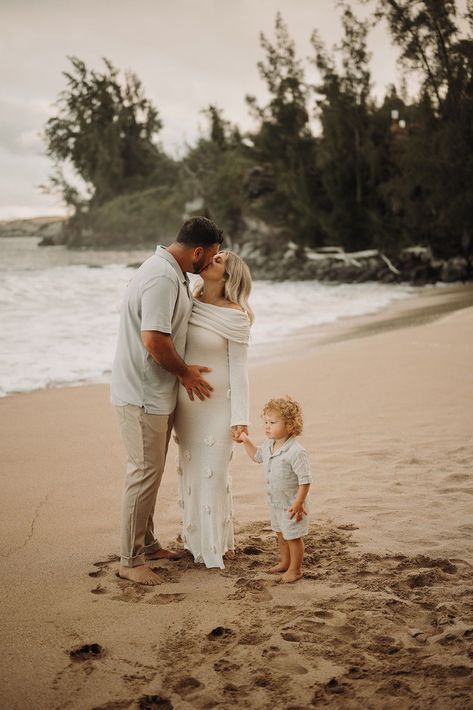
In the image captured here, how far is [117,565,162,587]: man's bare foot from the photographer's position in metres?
3.78

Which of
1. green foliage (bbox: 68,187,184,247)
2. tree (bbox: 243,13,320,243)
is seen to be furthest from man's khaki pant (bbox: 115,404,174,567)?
green foliage (bbox: 68,187,184,247)

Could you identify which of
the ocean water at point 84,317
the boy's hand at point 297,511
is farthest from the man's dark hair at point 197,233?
the ocean water at point 84,317

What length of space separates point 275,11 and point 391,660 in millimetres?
37872

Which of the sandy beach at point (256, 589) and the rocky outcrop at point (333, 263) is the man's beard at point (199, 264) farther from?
the rocky outcrop at point (333, 263)

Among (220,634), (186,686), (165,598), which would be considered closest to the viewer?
(186,686)

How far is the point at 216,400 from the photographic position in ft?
13.1

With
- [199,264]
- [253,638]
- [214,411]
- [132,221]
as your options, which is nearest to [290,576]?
[253,638]

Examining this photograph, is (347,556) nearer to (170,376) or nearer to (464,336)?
(170,376)

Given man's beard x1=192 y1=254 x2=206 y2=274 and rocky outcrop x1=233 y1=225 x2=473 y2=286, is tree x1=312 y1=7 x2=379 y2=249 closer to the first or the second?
rocky outcrop x1=233 y1=225 x2=473 y2=286

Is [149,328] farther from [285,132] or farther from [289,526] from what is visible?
[285,132]

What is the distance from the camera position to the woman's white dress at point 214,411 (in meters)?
3.95

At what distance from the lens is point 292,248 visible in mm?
35438

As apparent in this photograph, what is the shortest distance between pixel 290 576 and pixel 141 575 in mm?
796

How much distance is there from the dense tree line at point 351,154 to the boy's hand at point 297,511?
80.2ft
